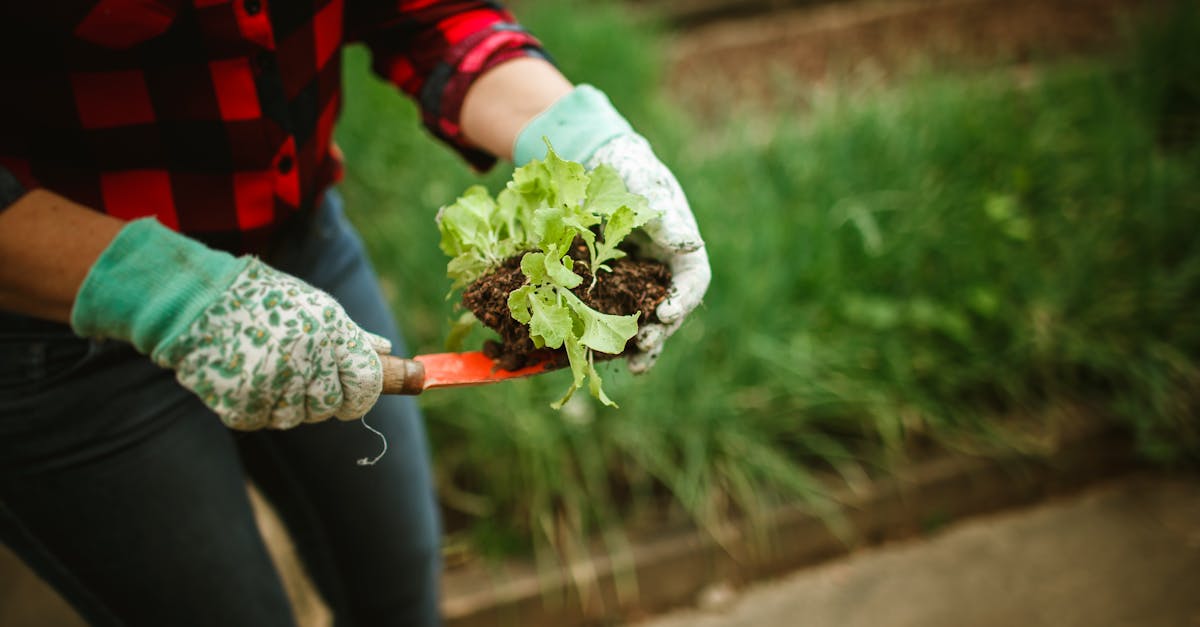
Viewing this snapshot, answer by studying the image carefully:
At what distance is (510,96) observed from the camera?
122 centimetres

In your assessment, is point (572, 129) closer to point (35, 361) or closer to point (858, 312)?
point (35, 361)

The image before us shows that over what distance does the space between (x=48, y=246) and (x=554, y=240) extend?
23.0 inches

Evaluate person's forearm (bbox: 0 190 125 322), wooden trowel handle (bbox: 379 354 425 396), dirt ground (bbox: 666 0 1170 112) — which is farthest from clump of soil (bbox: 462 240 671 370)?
dirt ground (bbox: 666 0 1170 112)

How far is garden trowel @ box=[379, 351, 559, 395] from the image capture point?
3.29ft

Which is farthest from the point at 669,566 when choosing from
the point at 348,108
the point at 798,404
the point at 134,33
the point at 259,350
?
the point at 348,108

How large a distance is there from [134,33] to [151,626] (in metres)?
0.80

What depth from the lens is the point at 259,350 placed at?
0.92 m

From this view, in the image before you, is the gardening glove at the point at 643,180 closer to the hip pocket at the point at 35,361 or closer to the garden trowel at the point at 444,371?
the garden trowel at the point at 444,371

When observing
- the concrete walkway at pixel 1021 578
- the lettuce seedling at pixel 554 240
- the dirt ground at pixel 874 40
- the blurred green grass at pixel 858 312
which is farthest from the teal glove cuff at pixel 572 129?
the dirt ground at pixel 874 40

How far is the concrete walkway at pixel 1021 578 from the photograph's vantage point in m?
2.11

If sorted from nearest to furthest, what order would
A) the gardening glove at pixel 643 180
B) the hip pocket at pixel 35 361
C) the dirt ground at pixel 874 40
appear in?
the hip pocket at pixel 35 361 → the gardening glove at pixel 643 180 → the dirt ground at pixel 874 40

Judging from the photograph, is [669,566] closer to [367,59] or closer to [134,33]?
[134,33]

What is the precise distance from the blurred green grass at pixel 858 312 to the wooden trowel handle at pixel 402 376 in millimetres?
1048

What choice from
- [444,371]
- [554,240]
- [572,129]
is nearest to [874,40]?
[572,129]
